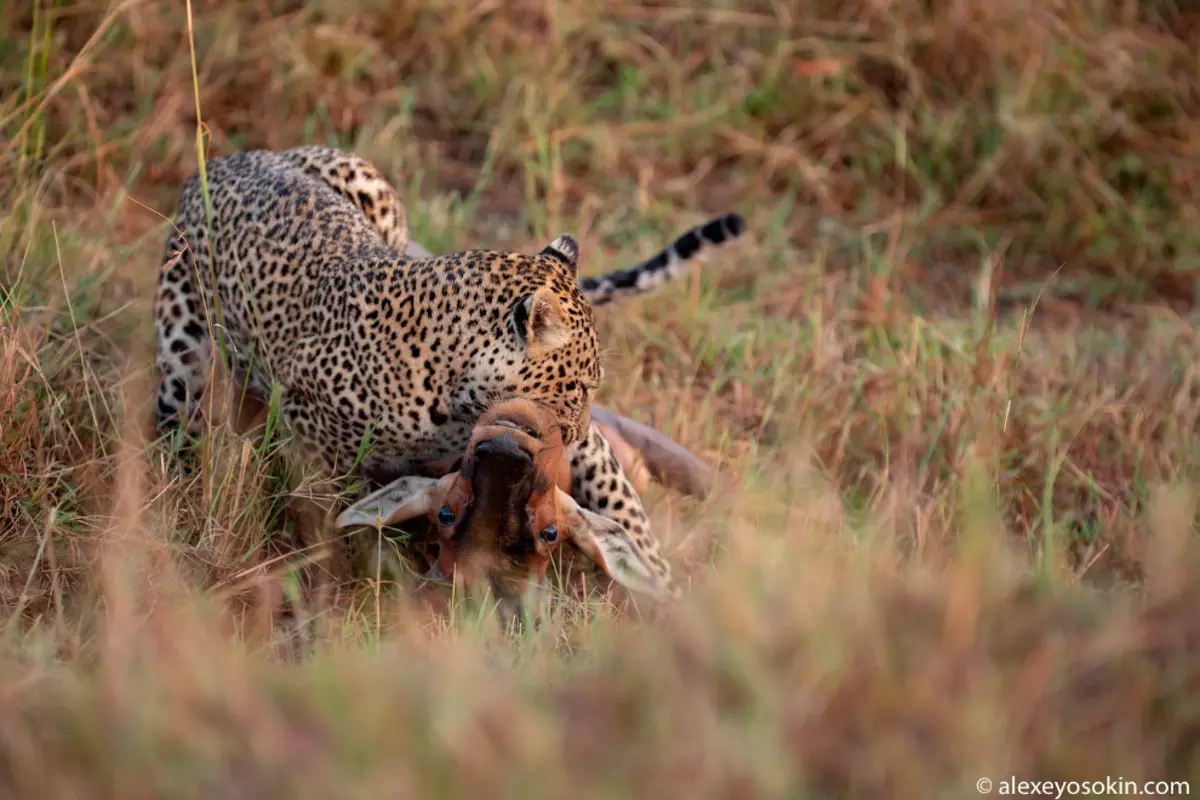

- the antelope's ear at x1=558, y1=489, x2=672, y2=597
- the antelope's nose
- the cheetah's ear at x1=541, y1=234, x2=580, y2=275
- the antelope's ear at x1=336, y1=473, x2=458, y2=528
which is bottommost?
the antelope's ear at x1=558, y1=489, x2=672, y2=597

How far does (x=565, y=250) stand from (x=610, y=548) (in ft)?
3.69

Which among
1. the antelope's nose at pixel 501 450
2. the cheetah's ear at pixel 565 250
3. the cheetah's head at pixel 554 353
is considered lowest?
the antelope's nose at pixel 501 450

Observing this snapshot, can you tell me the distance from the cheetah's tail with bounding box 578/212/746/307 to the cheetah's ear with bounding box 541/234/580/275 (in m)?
0.18

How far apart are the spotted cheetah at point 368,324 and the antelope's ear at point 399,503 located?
21 centimetres

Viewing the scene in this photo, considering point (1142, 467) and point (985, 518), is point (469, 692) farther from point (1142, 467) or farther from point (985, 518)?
point (1142, 467)

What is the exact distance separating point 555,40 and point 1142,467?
3908 mm

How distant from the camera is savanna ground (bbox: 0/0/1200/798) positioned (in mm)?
2074

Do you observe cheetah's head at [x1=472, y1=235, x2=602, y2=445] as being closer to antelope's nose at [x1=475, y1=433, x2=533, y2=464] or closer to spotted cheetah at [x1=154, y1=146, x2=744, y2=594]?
spotted cheetah at [x1=154, y1=146, x2=744, y2=594]

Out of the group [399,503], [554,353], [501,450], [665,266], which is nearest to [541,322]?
[554,353]

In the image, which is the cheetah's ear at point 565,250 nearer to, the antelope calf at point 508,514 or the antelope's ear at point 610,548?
the antelope calf at point 508,514

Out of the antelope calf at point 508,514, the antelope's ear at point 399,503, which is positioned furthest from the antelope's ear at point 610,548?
the antelope's ear at point 399,503

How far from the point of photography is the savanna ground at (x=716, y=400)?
207cm

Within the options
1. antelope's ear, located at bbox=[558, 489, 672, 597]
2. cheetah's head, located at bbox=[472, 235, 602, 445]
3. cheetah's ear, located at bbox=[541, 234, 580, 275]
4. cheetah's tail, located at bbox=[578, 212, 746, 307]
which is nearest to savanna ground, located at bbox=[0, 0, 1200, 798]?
antelope's ear, located at bbox=[558, 489, 672, 597]

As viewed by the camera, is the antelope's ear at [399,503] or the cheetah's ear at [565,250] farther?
the cheetah's ear at [565,250]
